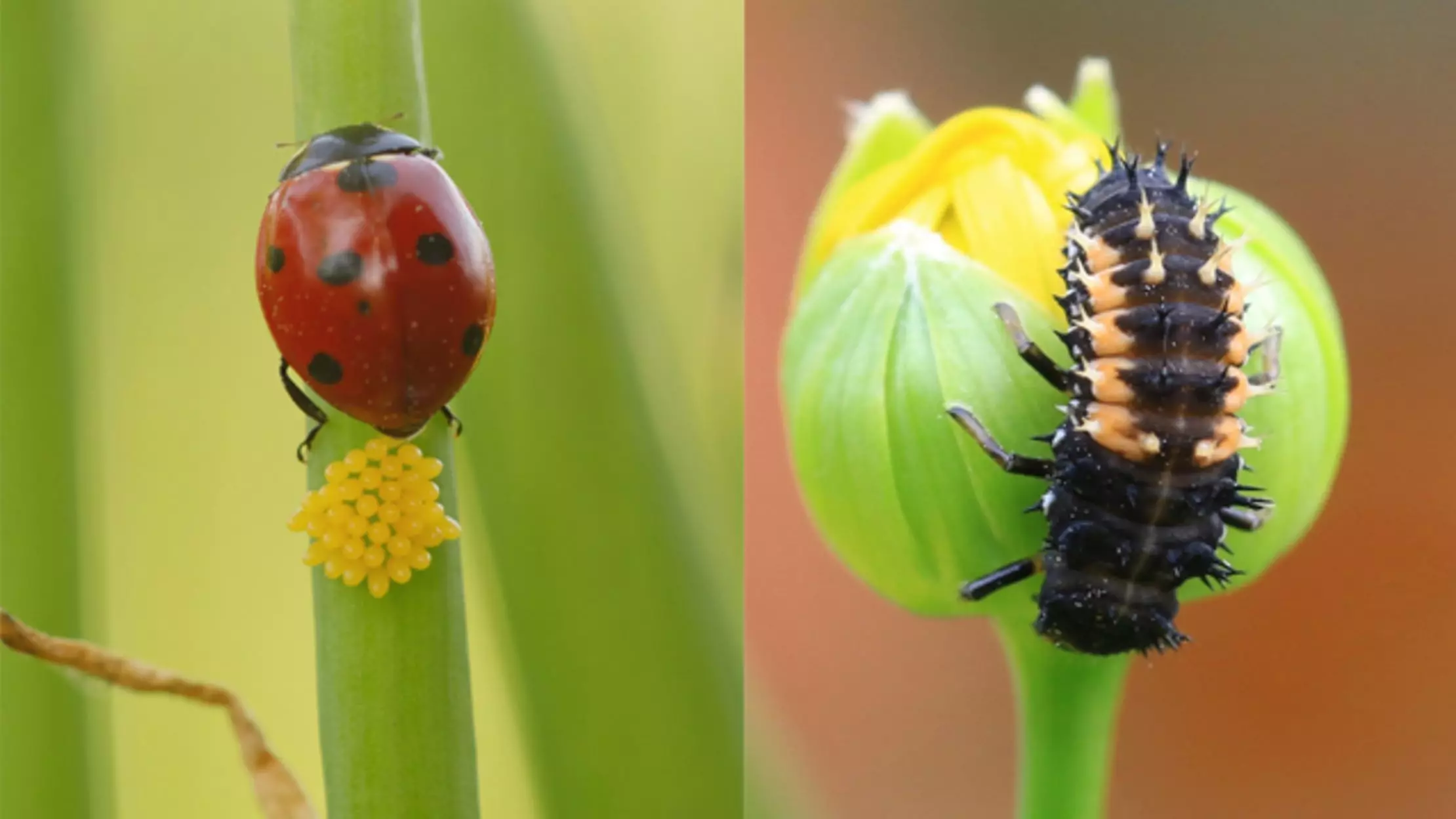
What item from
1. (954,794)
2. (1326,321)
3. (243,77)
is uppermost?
(243,77)

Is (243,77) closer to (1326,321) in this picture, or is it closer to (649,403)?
(649,403)

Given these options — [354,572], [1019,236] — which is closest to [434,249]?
[354,572]

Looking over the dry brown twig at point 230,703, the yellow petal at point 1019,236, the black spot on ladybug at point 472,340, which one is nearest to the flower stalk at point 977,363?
the yellow petal at point 1019,236

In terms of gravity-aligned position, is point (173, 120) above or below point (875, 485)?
above

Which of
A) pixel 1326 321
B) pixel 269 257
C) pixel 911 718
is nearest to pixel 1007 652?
pixel 911 718

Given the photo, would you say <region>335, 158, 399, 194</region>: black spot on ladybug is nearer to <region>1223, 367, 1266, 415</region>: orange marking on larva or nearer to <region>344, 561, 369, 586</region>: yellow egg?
<region>344, 561, 369, 586</region>: yellow egg

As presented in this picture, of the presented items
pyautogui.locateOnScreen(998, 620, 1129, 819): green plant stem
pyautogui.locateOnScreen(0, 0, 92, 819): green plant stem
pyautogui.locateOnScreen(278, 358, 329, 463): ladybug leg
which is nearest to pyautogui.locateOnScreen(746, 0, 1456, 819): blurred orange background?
pyautogui.locateOnScreen(998, 620, 1129, 819): green plant stem
